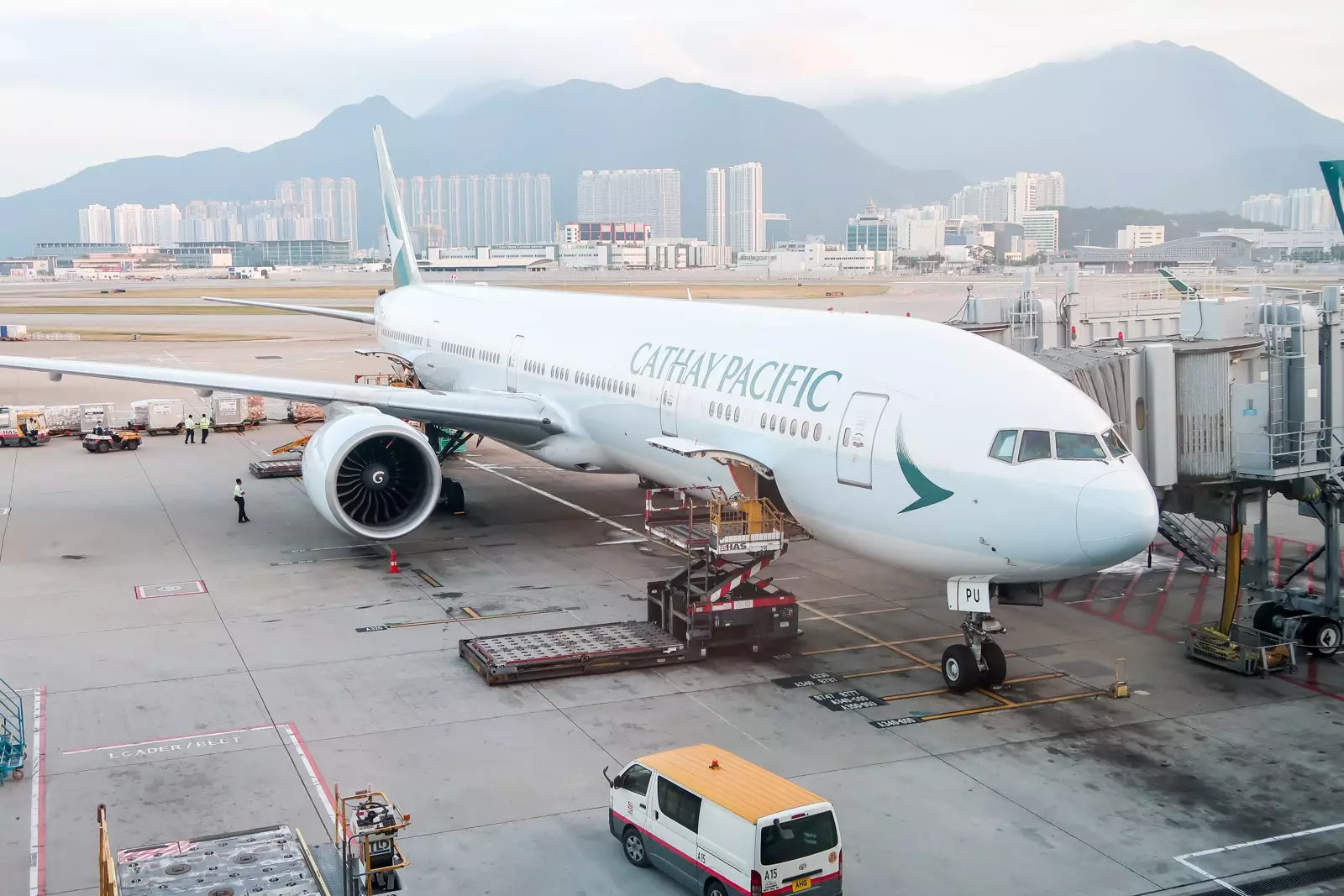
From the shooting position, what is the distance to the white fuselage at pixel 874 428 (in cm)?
1508

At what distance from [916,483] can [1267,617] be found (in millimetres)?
7180

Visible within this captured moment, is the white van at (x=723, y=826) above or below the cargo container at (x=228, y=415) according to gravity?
below

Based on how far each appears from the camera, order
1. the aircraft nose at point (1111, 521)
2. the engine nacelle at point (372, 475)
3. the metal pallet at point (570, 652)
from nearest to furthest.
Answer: the aircraft nose at point (1111, 521) < the metal pallet at point (570, 652) < the engine nacelle at point (372, 475)

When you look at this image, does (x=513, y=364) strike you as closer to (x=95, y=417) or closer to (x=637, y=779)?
(x=637, y=779)

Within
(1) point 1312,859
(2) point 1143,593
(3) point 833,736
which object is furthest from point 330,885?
(2) point 1143,593

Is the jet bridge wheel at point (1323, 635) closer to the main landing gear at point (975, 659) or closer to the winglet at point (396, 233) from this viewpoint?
the main landing gear at point (975, 659)

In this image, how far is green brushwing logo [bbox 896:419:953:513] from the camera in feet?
51.9

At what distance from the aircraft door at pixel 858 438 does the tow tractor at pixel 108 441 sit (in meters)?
29.3

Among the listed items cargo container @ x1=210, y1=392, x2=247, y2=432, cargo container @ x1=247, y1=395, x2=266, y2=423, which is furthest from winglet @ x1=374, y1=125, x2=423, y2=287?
cargo container @ x1=210, y1=392, x2=247, y2=432

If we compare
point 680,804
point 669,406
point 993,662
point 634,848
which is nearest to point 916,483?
point 993,662

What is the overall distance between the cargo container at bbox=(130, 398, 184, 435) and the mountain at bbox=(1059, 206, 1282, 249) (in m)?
130

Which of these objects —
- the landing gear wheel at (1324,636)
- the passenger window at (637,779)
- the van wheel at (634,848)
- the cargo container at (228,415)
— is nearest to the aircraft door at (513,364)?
the landing gear wheel at (1324,636)

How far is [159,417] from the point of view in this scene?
43.5 metres

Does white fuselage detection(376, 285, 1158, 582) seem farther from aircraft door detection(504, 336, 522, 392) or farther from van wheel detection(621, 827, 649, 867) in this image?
van wheel detection(621, 827, 649, 867)
